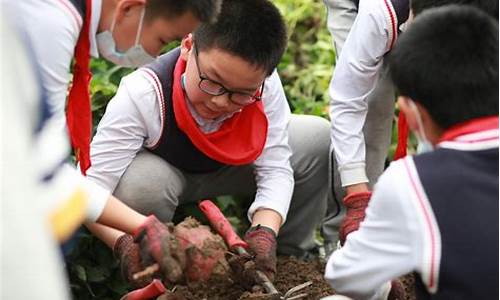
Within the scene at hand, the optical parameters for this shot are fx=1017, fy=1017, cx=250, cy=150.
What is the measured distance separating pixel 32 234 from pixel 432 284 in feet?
3.32

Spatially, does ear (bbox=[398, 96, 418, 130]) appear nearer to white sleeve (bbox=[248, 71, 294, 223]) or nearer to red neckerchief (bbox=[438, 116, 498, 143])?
red neckerchief (bbox=[438, 116, 498, 143])

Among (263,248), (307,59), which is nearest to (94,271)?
(263,248)

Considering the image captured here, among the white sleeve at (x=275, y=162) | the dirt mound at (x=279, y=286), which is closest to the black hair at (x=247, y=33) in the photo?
the white sleeve at (x=275, y=162)

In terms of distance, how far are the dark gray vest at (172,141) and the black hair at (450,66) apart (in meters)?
0.95

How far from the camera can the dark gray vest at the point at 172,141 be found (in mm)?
→ 3127

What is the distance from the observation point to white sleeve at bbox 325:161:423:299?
2.23m

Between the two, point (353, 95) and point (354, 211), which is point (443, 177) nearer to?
point (354, 211)

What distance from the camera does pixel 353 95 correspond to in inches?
129

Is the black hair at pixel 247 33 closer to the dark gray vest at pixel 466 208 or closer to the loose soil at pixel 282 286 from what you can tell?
the loose soil at pixel 282 286

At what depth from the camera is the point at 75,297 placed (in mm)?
3191

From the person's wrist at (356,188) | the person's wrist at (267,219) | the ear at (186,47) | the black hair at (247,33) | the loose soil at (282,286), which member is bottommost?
the loose soil at (282,286)

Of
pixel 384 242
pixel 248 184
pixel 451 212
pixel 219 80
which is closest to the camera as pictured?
pixel 451 212

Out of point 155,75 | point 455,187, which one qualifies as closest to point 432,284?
Answer: point 455,187

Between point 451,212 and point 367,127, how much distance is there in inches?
53.4
